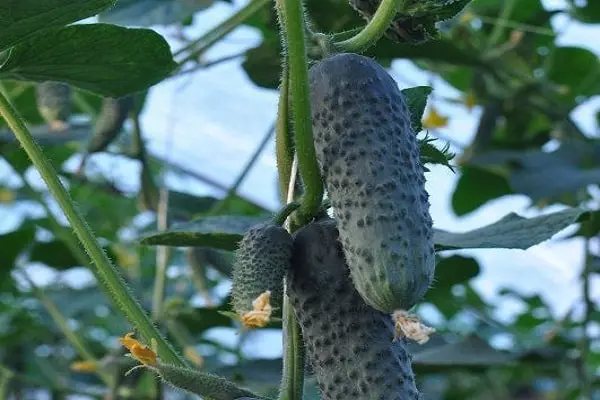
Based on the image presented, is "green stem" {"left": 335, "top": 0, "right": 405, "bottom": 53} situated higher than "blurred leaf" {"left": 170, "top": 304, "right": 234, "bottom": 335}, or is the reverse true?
"green stem" {"left": 335, "top": 0, "right": 405, "bottom": 53}

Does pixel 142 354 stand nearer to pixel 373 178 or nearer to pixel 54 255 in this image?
pixel 373 178

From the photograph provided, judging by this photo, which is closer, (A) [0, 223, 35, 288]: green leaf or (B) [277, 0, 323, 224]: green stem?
(B) [277, 0, 323, 224]: green stem

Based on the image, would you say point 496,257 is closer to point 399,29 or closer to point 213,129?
point 213,129

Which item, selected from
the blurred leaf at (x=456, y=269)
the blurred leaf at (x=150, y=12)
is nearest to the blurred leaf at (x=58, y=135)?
the blurred leaf at (x=150, y=12)

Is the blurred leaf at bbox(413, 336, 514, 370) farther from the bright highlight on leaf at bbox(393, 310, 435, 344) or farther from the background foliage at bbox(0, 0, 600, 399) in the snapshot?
the bright highlight on leaf at bbox(393, 310, 435, 344)

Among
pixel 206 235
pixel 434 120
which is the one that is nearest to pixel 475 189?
pixel 434 120

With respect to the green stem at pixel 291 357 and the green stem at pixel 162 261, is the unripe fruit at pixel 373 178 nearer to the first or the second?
the green stem at pixel 291 357

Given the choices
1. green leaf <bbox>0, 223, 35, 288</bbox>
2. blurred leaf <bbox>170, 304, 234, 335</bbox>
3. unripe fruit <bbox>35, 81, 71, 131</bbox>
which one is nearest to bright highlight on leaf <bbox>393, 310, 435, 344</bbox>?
unripe fruit <bbox>35, 81, 71, 131</bbox>
